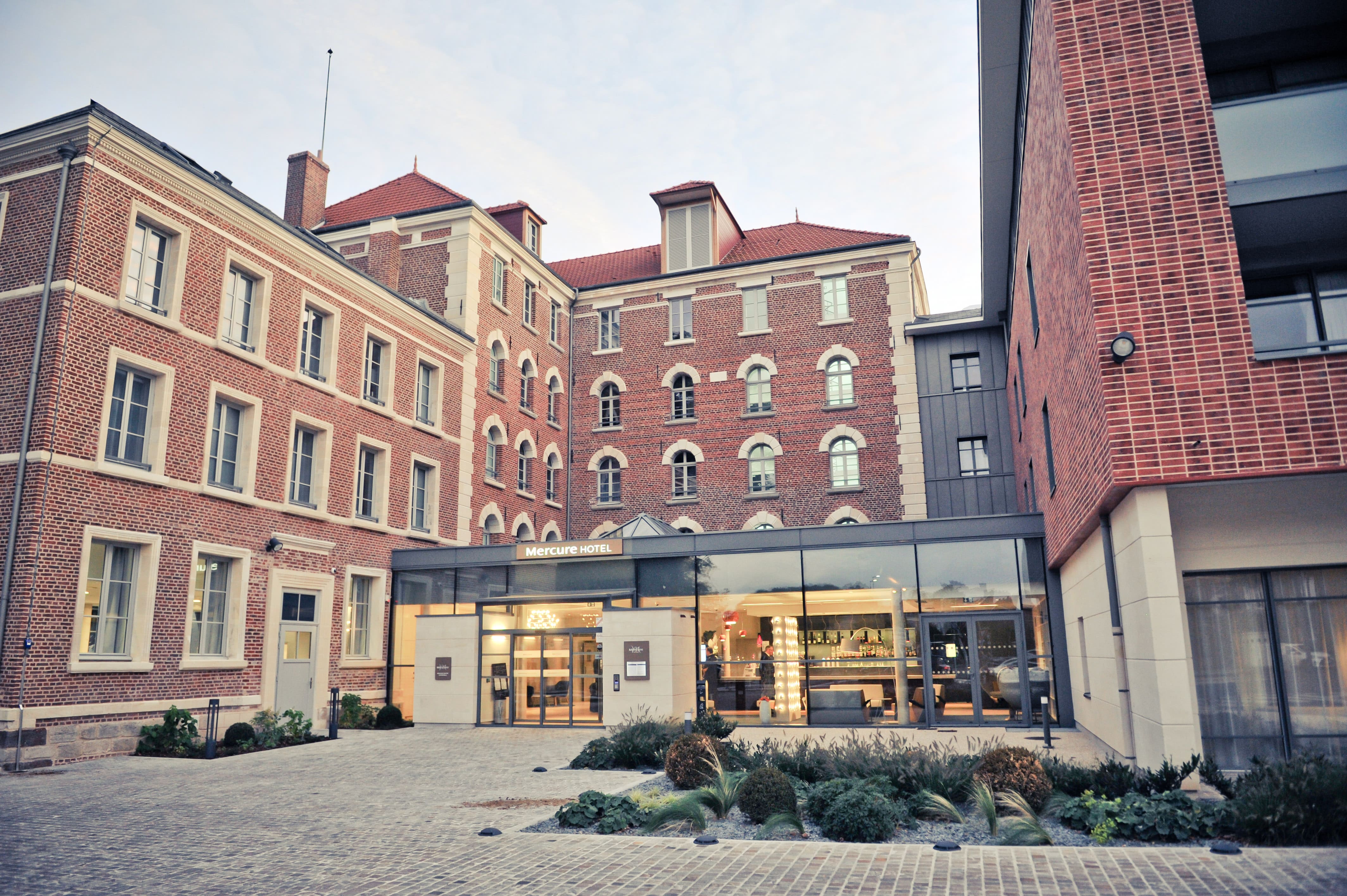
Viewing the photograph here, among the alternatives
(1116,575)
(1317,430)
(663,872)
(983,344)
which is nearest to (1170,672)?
(1116,575)

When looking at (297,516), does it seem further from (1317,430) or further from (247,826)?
(1317,430)

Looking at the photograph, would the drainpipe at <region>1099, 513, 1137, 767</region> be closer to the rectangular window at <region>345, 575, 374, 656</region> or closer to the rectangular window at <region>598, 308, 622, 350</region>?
the rectangular window at <region>345, 575, 374, 656</region>

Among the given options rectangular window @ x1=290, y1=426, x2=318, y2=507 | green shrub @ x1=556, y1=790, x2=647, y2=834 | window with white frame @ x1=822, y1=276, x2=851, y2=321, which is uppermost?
window with white frame @ x1=822, y1=276, x2=851, y2=321

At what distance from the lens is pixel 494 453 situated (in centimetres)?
2812

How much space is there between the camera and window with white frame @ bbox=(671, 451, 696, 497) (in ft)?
98.9

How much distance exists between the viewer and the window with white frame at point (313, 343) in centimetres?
2100

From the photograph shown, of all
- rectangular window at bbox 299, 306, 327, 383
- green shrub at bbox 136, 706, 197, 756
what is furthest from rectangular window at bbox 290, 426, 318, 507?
green shrub at bbox 136, 706, 197, 756

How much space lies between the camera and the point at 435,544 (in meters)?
24.9

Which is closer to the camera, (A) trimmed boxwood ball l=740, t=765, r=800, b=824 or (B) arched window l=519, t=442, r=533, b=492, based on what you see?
(A) trimmed boxwood ball l=740, t=765, r=800, b=824

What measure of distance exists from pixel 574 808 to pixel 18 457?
11.9m

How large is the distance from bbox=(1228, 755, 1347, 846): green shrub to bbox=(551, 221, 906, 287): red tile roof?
23.7m

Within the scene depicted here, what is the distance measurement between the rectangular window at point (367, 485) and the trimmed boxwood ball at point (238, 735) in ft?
22.4

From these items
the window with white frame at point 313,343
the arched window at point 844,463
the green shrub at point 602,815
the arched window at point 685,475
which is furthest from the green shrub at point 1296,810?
the arched window at point 685,475

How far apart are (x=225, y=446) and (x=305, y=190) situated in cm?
1378
